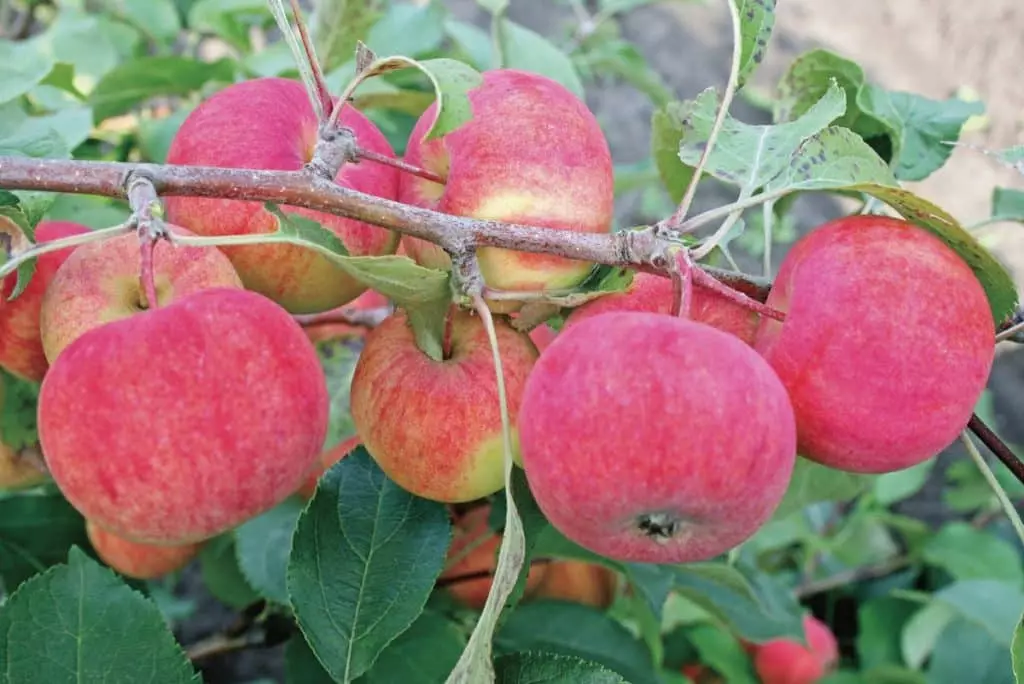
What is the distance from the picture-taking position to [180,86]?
3.82 ft

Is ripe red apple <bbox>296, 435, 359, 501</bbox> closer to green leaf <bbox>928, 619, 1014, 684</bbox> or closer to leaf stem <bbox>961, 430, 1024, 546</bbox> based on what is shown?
leaf stem <bbox>961, 430, 1024, 546</bbox>

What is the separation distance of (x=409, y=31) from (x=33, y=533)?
2.45 ft

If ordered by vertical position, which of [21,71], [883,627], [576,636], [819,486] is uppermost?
[21,71]

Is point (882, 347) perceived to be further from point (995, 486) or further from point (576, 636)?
point (576, 636)

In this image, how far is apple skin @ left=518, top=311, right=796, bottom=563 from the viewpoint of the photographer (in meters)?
0.49

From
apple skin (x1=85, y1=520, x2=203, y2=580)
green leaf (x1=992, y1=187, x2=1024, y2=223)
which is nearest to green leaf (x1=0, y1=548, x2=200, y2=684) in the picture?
apple skin (x1=85, y1=520, x2=203, y2=580)

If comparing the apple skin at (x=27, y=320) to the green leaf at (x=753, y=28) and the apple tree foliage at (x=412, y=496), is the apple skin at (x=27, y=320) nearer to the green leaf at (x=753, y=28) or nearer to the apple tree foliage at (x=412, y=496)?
the apple tree foliage at (x=412, y=496)

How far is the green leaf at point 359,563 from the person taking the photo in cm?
73

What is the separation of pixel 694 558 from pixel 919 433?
0.49ft

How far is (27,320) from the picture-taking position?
670 millimetres

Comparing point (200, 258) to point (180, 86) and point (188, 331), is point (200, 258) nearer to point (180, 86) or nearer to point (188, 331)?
point (188, 331)

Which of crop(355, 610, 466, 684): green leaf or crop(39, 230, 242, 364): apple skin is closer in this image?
crop(39, 230, 242, 364): apple skin

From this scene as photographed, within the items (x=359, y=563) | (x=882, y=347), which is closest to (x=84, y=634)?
(x=359, y=563)

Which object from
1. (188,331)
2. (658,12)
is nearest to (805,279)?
(188,331)
